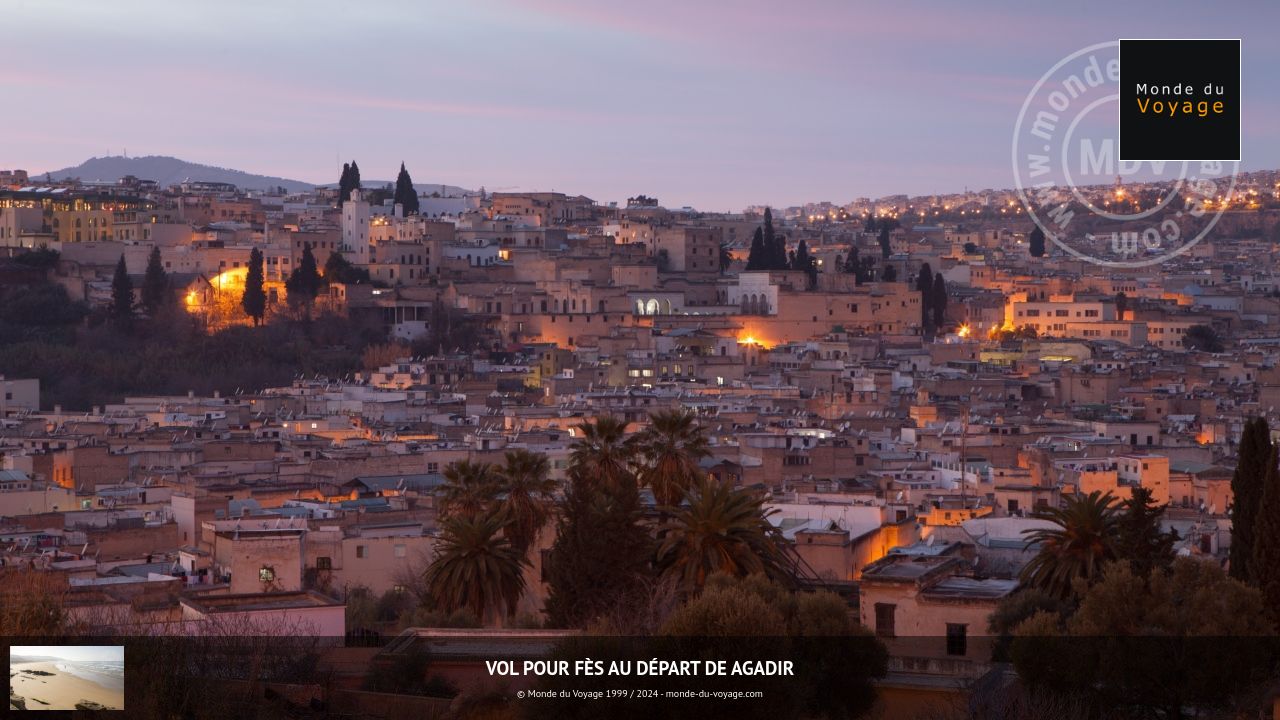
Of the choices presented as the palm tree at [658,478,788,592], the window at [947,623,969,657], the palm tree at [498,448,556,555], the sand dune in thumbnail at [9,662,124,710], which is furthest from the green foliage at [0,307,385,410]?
the sand dune in thumbnail at [9,662,124,710]

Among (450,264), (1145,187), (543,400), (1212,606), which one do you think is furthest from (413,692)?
(1145,187)

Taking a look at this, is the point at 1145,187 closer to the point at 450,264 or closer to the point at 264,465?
the point at 450,264

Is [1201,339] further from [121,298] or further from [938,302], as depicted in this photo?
[121,298]

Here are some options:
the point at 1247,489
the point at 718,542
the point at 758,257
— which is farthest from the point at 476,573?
the point at 758,257

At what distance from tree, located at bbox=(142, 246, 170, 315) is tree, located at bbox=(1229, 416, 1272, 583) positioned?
119ft

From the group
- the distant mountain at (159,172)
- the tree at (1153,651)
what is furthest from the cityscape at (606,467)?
the distant mountain at (159,172)

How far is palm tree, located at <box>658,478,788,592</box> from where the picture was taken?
1487 cm

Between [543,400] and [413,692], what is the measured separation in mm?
26411

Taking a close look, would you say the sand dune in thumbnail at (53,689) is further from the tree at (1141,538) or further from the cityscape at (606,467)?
the tree at (1141,538)

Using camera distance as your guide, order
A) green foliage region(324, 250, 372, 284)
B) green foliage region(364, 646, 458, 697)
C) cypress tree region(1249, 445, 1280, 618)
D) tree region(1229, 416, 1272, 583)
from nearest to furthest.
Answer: green foliage region(364, 646, 458, 697), cypress tree region(1249, 445, 1280, 618), tree region(1229, 416, 1272, 583), green foliage region(324, 250, 372, 284)

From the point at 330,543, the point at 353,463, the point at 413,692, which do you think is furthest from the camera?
the point at 353,463

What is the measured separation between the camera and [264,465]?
2805 cm

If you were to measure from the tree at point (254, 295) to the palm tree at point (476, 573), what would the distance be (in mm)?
32184

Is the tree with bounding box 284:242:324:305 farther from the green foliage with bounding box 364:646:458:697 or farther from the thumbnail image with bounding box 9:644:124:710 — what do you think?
the thumbnail image with bounding box 9:644:124:710
